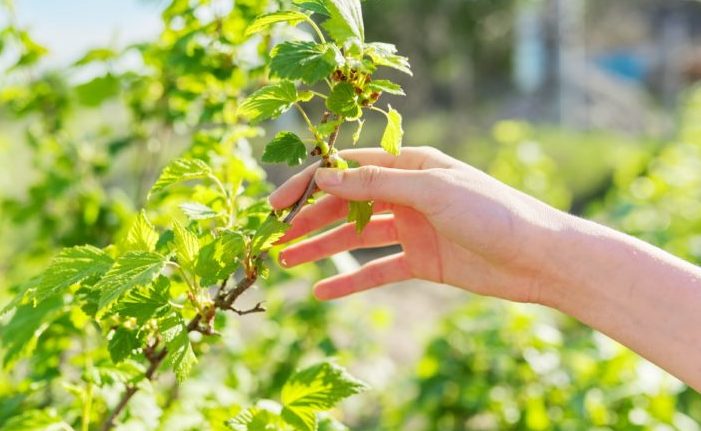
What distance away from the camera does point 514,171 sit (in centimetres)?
377

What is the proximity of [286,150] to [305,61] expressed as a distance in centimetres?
15

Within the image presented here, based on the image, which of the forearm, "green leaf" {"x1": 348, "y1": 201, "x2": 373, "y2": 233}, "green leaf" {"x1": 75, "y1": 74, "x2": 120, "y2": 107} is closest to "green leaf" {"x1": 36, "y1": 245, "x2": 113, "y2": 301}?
"green leaf" {"x1": 348, "y1": 201, "x2": 373, "y2": 233}

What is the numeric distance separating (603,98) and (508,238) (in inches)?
618

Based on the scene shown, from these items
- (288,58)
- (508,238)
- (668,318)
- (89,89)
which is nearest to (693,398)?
(668,318)

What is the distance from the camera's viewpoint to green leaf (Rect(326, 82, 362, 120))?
999 mm

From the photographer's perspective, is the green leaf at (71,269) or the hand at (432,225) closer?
the green leaf at (71,269)

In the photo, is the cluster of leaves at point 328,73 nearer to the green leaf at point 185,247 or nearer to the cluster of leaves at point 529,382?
the green leaf at point 185,247

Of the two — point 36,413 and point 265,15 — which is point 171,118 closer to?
point 36,413

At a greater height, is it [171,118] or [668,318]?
[171,118]

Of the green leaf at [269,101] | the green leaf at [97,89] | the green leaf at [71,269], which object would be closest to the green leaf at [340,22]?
the green leaf at [269,101]

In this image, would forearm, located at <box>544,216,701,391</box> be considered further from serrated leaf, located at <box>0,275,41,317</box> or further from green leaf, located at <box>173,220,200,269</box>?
serrated leaf, located at <box>0,275,41,317</box>

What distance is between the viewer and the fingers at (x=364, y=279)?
160 centimetres

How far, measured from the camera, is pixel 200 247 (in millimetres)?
1062

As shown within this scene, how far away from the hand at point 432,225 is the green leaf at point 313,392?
0.80 feet
